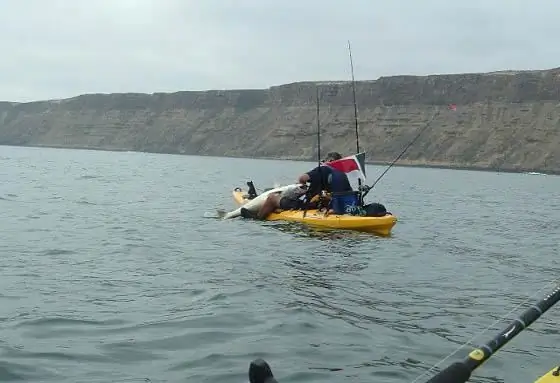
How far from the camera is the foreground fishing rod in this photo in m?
3.14

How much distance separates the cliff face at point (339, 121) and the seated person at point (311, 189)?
77.7 meters

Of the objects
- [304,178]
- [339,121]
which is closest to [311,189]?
[304,178]

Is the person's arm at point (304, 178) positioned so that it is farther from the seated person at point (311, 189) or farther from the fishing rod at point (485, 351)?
the fishing rod at point (485, 351)

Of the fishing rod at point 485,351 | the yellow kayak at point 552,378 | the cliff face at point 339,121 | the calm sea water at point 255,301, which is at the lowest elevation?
the calm sea water at point 255,301

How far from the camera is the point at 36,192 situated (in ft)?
81.9

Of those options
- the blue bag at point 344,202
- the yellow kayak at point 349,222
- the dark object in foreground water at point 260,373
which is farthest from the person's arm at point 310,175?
the dark object in foreground water at point 260,373

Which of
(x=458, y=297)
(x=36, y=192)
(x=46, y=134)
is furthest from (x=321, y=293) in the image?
(x=46, y=134)

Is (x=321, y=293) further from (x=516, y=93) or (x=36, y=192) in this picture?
(x=516, y=93)

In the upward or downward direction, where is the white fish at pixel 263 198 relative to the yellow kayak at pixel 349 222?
upward

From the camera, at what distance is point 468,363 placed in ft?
10.9

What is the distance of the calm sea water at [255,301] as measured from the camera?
19.1 feet

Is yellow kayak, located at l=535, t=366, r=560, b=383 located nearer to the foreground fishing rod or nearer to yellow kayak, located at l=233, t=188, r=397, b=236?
the foreground fishing rod

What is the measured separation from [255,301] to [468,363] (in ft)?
16.4

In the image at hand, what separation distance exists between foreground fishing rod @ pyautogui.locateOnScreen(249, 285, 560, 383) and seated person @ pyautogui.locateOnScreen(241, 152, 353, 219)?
11.7 m
